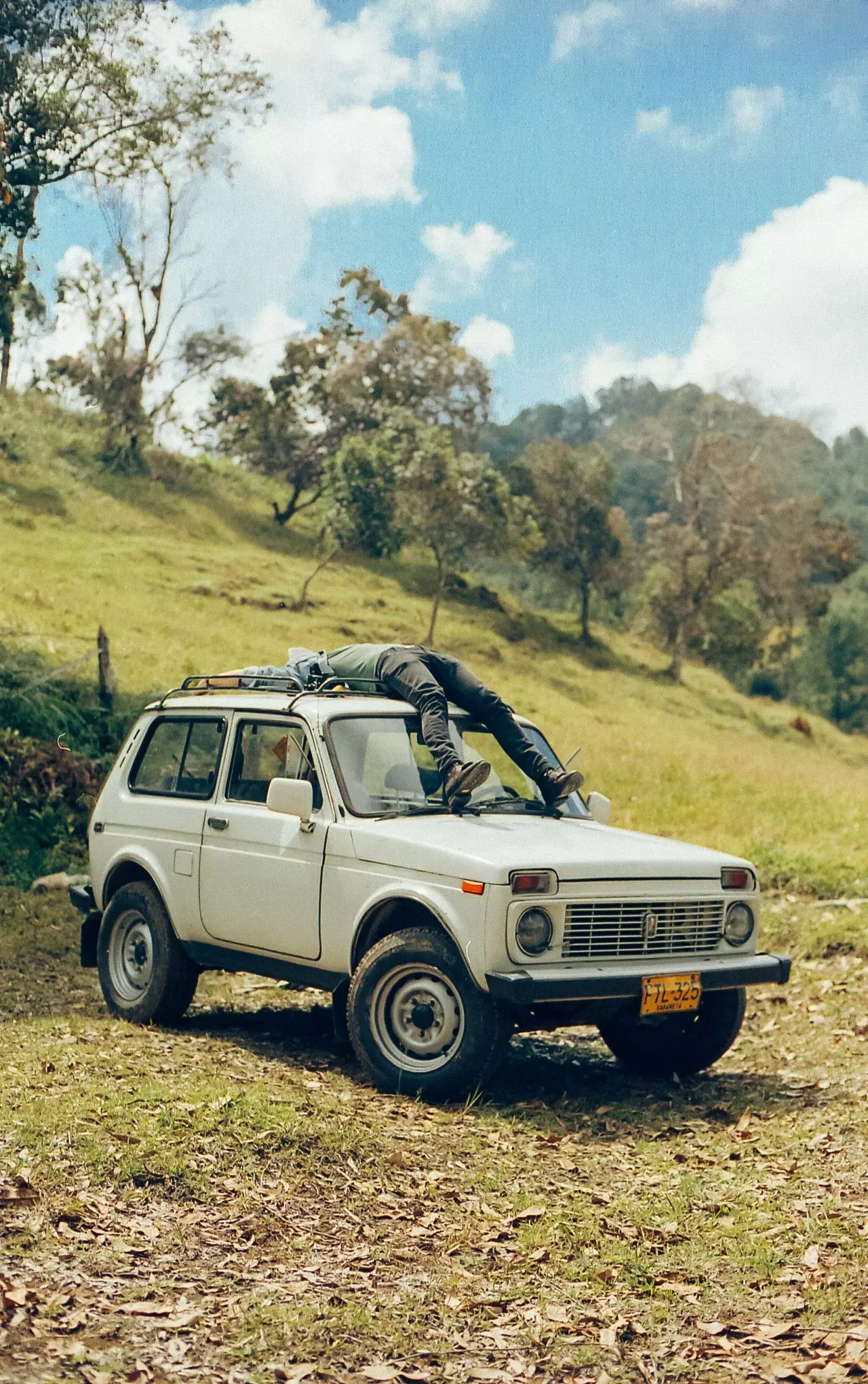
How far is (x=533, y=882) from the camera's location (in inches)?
273

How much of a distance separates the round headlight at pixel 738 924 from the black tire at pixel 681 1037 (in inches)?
11.7

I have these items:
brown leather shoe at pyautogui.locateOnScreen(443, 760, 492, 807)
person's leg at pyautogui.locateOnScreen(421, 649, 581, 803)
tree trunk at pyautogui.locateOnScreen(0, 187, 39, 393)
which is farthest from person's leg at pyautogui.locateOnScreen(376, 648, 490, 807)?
tree trunk at pyautogui.locateOnScreen(0, 187, 39, 393)

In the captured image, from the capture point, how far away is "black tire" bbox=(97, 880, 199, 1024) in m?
8.62

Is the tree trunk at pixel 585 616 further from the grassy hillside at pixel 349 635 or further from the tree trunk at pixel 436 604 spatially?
the tree trunk at pixel 436 604

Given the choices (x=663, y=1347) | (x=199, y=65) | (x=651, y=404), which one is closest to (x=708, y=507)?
(x=199, y=65)

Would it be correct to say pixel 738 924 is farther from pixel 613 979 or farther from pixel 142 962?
pixel 142 962

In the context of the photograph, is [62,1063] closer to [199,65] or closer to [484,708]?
[484,708]

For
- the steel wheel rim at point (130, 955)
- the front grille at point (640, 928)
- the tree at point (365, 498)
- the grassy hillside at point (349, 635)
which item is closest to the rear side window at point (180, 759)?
the steel wheel rim at point (130, 955)

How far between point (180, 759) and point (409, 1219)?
3.98 metres

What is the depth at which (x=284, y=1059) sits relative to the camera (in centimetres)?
803

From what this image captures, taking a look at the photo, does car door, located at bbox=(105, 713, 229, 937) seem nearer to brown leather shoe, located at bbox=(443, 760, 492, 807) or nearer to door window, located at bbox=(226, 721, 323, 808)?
door window, located at bbox=(226, 721, 323, 808)

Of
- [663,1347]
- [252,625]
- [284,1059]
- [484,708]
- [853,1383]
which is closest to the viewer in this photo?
[853,1383]

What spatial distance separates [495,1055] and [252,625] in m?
26.6

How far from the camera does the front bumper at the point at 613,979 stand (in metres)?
6.75
